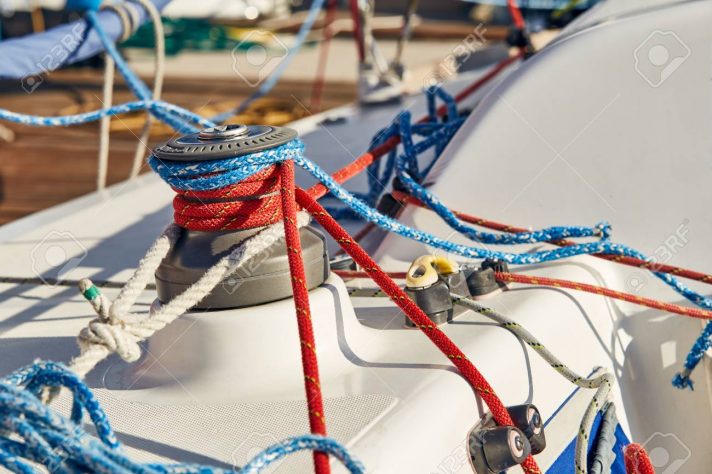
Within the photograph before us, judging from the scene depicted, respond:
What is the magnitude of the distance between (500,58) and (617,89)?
198cm

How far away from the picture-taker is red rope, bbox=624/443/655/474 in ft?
→ 3.42

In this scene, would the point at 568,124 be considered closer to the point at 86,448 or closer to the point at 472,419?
the point at 472,419

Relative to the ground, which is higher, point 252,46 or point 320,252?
point 252,46

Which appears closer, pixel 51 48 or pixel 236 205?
pixel 236 205

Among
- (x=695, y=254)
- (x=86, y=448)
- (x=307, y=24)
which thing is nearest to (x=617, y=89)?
(x=695, y=254)

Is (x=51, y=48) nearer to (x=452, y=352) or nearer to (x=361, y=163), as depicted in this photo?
(x=361, y=163)

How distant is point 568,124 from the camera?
135 centimetres

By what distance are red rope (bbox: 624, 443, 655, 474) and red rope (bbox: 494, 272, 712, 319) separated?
20 cm

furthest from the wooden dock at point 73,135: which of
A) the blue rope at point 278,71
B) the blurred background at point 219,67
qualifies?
the blue rope at point 278,71

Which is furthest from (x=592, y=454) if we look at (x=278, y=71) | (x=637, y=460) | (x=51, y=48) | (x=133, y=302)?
(x=278, y=71)

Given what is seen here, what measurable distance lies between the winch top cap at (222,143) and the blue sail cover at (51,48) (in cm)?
103

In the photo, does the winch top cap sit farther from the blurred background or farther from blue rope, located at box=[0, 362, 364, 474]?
the blurred background

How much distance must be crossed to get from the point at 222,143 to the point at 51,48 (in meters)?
1.16

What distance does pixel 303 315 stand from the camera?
886 mm
